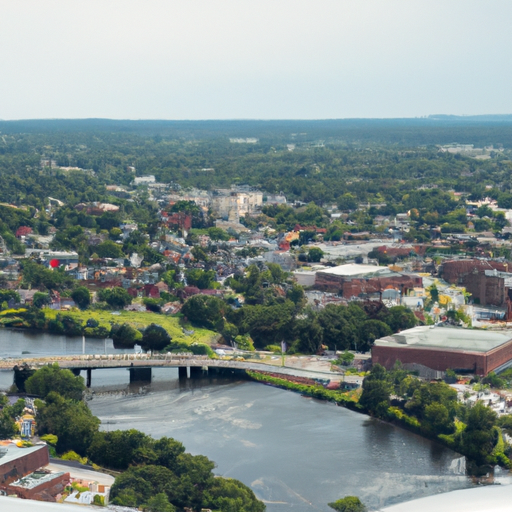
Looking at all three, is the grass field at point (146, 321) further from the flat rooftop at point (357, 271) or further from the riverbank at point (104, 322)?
the flat rooftop at point (357, 271)

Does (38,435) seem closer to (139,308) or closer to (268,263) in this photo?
(139,308)

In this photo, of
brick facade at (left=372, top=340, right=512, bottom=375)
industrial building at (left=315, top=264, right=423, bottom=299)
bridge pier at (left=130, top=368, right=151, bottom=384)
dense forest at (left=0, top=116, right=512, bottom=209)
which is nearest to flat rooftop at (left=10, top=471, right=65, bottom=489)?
bridge pier at (left=130, top=368, right=151, bottom=384)


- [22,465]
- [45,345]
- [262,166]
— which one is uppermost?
[262,166]

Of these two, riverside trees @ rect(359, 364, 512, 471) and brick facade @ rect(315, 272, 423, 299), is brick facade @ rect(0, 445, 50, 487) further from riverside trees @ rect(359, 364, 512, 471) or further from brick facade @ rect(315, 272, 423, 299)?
brick facade @ rect(315, 272, 423, 299)

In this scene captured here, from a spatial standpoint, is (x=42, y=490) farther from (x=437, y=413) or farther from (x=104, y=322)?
(x=104, y=322)

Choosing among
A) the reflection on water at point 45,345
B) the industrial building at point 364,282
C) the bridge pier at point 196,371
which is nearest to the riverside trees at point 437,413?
the bridge pier at point 196,371

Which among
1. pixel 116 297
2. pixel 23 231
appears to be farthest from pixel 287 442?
pixel 23 231

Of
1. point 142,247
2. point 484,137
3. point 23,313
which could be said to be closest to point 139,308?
point 23,313
